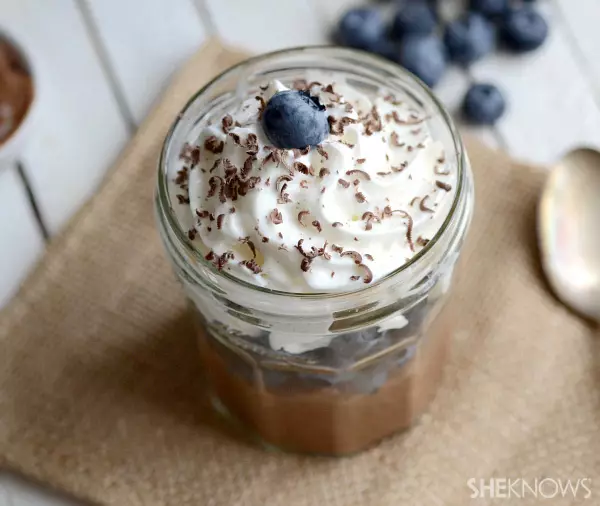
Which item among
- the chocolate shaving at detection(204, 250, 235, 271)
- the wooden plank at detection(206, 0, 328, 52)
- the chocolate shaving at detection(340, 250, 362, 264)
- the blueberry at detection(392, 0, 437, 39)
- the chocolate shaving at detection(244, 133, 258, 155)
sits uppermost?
the chocolate shaving at detection(244, 133, 258, 155)

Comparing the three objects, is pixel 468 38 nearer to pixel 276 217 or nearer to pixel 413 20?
pixel 413 20

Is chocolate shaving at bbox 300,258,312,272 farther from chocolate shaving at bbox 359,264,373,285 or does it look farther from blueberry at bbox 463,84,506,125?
blueberry at bbox 463,84,506,125

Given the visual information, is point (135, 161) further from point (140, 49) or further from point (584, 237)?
point (584, 237)

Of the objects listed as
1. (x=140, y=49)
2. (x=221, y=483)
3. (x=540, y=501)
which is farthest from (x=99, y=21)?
(x=540, y=501)

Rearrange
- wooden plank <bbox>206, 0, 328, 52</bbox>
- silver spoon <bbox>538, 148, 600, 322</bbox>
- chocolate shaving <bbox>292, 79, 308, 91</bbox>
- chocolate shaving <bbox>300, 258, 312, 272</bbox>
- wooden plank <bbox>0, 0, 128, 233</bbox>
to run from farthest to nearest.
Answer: wooden plank <bbox>206, 0, 328, 52</bbox> < wooden plank <bbox>0, 0, 128, 233</bbox> < silver spoon <bbox>538, 148, 600, 322</bbox> < chocolate shaving <bbox>292, 79, 308, 91</bbox> < chocolate shaving <bbox>300, 258, 312, 272</bbox>

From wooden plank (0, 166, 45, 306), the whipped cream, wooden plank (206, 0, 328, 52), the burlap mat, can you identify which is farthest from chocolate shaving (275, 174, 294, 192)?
wooden plank (206, 0, 328, 52)

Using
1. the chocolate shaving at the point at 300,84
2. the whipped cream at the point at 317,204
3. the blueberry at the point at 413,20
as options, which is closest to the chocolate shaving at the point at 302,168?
the whipped cream at the point at 317,204
